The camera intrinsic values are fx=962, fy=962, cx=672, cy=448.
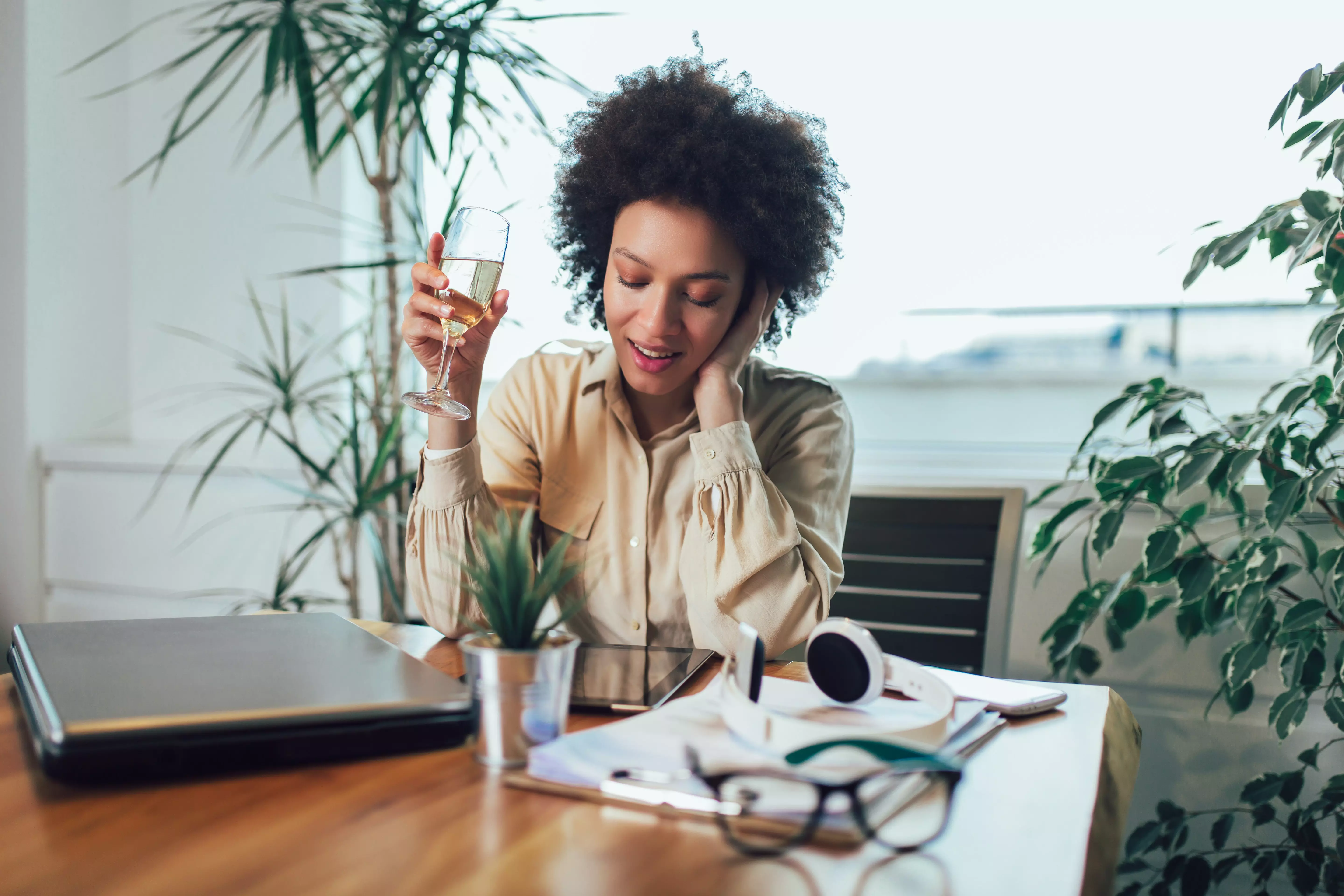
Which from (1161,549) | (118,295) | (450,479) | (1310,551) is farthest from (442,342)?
(118,295)

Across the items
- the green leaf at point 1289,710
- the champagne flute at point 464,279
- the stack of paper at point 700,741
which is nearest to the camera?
the stack of paper at point 700,741

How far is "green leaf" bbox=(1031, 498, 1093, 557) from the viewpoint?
Answer: 5.10 feet

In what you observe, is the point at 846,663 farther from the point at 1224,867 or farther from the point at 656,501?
the point at 1224,867

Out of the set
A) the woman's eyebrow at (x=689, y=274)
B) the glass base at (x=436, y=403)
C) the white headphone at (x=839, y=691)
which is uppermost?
the woman's eyebrow at (x=689, y=274)

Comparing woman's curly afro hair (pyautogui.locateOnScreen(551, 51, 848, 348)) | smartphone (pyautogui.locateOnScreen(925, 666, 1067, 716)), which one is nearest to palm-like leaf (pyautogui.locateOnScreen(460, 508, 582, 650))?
smartphone (pyautogui.locateOnScreen(925, 666, 1067, 716))

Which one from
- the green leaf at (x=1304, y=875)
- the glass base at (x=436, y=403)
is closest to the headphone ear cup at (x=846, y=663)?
the glass base at (x=436, y=403)

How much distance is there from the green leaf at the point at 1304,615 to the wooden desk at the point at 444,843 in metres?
0.84

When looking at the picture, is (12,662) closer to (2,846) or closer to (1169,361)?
(2,846)

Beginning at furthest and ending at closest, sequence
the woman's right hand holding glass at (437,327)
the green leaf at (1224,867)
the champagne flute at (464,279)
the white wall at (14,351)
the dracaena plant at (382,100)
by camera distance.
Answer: the white wall at (14,351)
the dracaena plant at (382,100)
the green leaf at (1224,867)
the woman's right hand holding glass at (437,327)
the champagne flute at (464,279)

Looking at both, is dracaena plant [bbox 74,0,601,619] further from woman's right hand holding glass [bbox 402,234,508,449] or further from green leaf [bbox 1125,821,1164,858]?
green leaf [bbox 1125,821,1164,858]

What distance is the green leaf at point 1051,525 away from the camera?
5.10ft

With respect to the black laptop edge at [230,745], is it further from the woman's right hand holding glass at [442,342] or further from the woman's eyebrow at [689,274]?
the woman's eyebrow at [689,274]

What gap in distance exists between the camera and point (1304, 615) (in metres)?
1.33

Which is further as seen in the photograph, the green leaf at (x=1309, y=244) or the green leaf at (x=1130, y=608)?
the green leaf at (x=1130, y=608)
